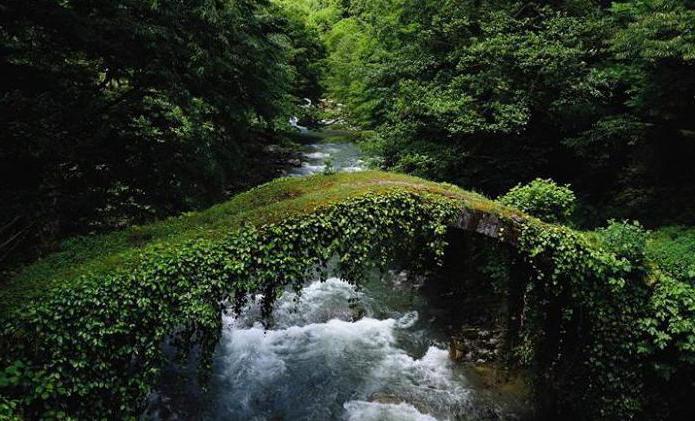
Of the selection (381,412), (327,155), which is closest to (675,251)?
(381,412)

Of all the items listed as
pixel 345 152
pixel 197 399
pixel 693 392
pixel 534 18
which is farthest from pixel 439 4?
pixel 197 399

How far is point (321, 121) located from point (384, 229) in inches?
1146

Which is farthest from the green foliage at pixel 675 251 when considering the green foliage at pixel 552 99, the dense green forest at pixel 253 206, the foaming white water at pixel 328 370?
the foaming white water at pixel 328 370

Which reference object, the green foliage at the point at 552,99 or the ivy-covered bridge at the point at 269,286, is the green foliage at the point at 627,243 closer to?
the ivy-covered bridge at the point at 269,286

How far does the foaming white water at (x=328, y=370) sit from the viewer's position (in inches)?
336

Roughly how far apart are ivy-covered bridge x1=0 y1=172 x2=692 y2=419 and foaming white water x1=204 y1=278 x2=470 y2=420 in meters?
1.62

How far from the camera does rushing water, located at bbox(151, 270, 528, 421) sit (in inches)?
334

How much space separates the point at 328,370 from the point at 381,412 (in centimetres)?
172

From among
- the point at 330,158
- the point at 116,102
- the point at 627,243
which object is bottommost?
the point at 330,158

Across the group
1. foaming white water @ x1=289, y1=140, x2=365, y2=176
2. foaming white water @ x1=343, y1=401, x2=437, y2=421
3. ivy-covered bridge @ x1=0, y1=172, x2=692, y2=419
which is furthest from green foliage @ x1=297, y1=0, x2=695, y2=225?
foaming white water @ x1=343, y1=401, x2=437, y2=421

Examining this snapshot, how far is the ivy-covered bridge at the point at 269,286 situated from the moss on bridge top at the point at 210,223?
0.03 m

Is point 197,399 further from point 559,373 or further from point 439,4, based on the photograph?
point 439,4

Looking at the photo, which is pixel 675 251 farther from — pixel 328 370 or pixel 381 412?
pixel 328 370

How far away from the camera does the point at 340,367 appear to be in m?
9.79
